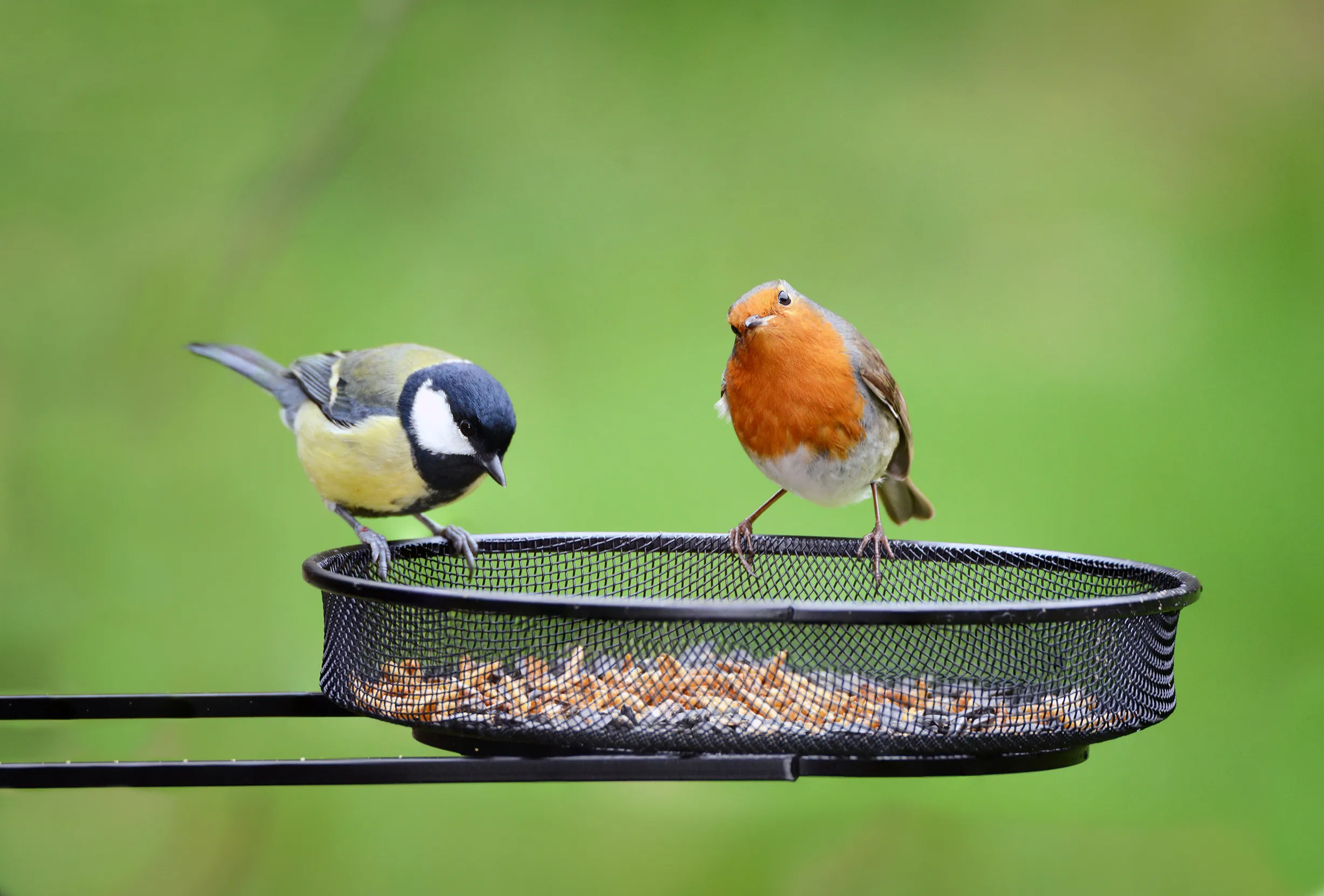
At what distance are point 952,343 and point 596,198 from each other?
1.17 metres

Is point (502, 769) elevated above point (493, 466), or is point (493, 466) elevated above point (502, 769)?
point (493, 466)

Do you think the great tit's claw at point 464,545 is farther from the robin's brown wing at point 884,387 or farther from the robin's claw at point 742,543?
the robin's brown wing at point 884,387

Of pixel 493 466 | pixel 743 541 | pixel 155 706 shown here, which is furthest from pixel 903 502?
pixel 155 706

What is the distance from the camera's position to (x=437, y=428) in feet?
7.23

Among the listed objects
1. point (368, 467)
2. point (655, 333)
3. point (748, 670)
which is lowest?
point (748, 670)

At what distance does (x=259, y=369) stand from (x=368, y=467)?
22.5 inches

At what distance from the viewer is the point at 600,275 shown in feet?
12.1

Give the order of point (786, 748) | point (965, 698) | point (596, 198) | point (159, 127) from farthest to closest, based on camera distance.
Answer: point (596, 198) → point (159, 127) → point (965, 698) → point (786, 748)

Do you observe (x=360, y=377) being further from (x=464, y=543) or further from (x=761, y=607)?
(x=761, y=607)

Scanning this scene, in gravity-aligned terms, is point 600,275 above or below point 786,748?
above

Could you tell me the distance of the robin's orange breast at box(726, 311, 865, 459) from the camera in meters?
2.18

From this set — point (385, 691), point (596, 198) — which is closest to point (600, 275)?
point (596, 198)

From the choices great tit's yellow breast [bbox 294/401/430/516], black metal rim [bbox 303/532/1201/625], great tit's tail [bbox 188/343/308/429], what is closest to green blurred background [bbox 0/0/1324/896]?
great tit's tail [bbox 188/343/308/429]

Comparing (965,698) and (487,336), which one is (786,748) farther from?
(487,336)
